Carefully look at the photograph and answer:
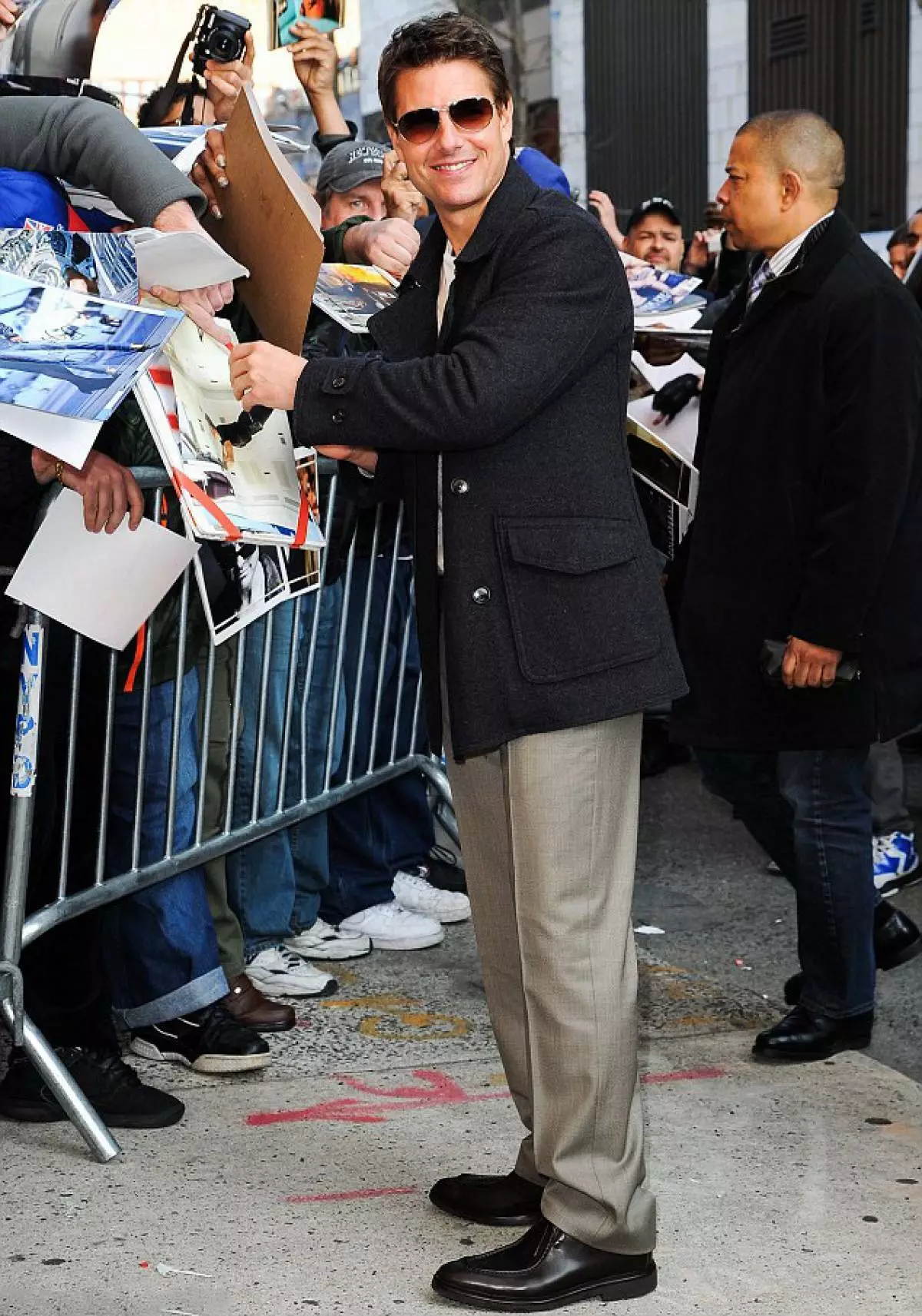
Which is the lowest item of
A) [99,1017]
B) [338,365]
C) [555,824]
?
[99,1017]

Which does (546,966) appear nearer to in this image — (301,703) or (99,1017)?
(99,1017)

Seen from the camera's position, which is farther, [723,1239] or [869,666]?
[869,666]

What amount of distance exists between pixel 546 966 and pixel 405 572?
7.12 feet

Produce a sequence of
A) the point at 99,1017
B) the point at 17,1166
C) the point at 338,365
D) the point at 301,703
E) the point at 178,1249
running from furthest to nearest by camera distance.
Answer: the point at 301,703, the point at 99,1017, the point at 17,1166, the point at 178,1249, the point at 338,365

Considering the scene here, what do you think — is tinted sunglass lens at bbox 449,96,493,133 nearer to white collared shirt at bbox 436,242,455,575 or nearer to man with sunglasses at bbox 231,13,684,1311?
man with sunglasses at bbox 231,13,684,1311

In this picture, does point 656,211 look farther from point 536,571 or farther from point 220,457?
point 536,571

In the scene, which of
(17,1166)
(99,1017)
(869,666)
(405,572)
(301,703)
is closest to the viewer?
(17,1166)

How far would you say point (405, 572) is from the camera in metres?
4.99

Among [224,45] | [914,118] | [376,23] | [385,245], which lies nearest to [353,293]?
[385,245]

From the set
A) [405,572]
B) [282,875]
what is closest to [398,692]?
[405,572]

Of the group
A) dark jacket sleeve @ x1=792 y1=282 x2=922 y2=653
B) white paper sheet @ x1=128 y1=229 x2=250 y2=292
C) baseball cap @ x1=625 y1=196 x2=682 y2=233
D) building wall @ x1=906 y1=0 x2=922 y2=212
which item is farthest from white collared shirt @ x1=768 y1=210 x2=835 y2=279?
building wall @ x1=906 y1=0 x2=922 y2=212

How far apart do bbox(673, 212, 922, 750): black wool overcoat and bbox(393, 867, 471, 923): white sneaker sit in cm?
112

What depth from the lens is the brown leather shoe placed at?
4332 millimetres

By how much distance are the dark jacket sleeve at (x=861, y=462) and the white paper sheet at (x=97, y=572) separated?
1.50m
